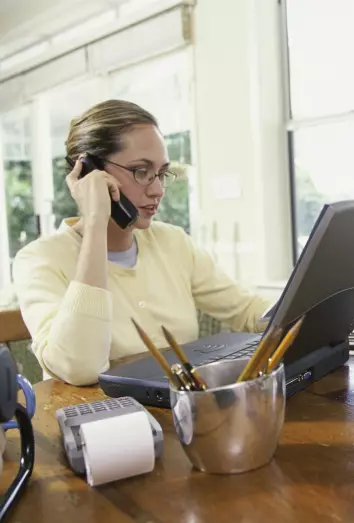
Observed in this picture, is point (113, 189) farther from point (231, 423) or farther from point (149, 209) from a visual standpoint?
point (231, 423)

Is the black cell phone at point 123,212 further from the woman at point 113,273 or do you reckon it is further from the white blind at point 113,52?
the white blind at point 113,52

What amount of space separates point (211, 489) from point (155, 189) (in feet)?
3.10

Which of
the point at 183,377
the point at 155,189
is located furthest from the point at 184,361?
the point at 155,189

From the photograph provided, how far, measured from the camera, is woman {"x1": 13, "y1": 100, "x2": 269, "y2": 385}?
3.61 feet

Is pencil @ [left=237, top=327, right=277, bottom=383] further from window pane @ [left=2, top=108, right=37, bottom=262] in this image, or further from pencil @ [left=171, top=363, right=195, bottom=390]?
window pane @ [left=2, top=108, right=37, bottom=262]

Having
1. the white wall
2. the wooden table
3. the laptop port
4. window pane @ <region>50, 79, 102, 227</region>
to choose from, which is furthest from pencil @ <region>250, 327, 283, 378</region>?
window pane @ <region>50, 79, 102, 227</region>

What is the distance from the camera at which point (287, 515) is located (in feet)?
1.82

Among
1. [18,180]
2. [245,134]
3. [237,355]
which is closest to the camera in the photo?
[237,355]

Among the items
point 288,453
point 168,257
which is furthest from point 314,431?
point 168,257

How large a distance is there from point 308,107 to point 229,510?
7.02 feet

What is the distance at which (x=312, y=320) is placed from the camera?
85 cm

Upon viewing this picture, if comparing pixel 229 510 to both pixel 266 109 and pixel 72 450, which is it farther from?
pixel 266 109

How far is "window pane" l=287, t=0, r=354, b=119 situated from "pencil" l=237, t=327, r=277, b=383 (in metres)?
1.88

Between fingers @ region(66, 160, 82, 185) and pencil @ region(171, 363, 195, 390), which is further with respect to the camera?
fingers @ region(66, 160, 82, 185)
